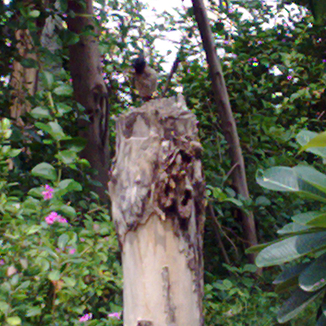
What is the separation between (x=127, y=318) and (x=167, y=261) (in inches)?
12.0

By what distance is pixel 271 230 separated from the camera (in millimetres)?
3693

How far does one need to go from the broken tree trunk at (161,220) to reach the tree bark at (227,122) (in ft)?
5.31

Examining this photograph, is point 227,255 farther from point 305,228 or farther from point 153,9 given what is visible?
point 153,9

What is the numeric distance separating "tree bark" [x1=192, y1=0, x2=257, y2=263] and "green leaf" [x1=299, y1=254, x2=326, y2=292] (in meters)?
1.45

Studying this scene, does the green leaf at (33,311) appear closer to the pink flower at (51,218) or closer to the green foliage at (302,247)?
the pink flower at (51,218)

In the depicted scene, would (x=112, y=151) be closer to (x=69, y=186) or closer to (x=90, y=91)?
(x=90, y=91)

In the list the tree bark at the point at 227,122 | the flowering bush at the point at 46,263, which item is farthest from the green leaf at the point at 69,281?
the tree bark at the point at 227,122

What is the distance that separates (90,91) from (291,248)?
7.25ft

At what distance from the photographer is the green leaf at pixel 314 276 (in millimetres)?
1939

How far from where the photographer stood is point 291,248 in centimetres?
204

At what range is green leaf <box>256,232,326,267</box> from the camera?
2004mm

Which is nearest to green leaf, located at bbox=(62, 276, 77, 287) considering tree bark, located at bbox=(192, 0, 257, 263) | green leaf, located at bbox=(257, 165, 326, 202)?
green leaf, located at bbox=(257, 165, 326, 202)

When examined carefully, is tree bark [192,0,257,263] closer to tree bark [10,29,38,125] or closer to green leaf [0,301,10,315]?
tree bark [10,29,38,125]

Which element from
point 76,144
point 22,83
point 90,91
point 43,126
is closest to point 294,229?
point 76,144
